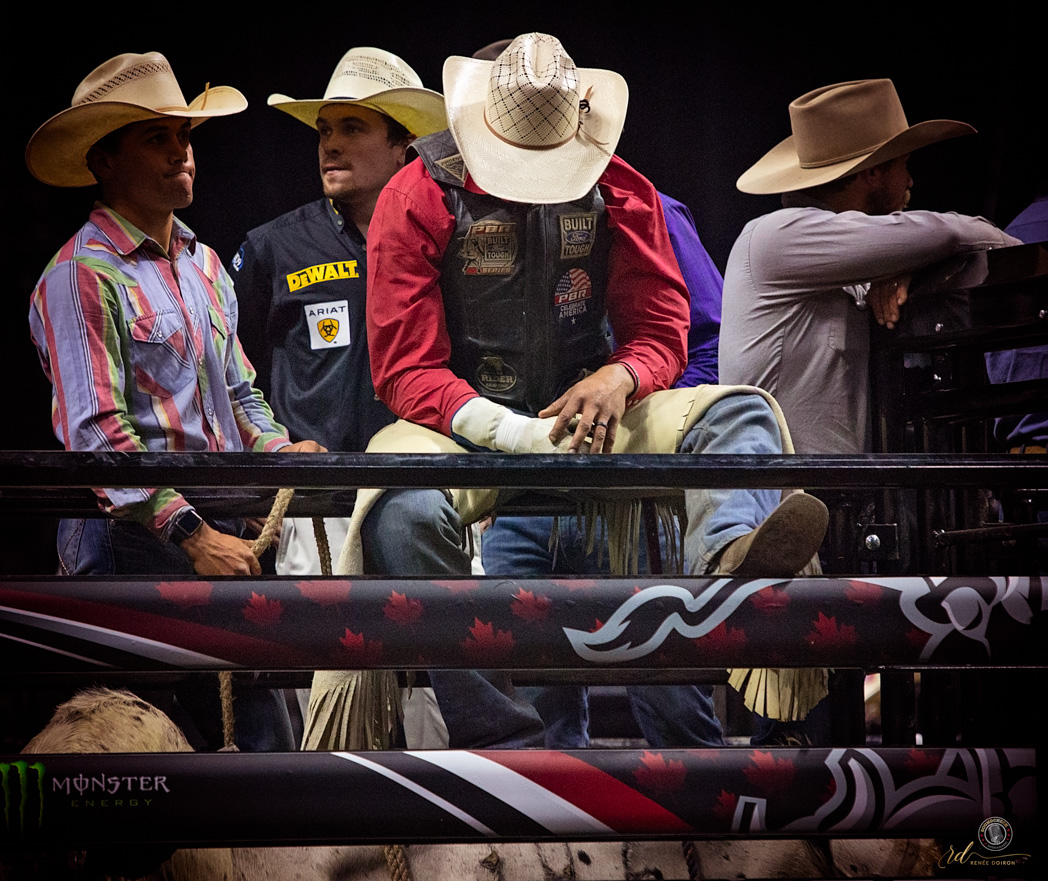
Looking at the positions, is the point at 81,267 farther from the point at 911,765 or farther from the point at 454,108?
the point at 911,765

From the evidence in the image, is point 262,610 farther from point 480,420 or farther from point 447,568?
point 480,420

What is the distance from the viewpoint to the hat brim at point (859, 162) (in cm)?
235

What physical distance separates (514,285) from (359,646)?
0.84 m

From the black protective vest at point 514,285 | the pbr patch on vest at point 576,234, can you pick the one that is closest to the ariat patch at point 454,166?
the black protective vest at point 514,285

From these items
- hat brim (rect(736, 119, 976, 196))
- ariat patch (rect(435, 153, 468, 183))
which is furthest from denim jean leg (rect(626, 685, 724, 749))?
hat brim (rect(736, 119, 976, 196))

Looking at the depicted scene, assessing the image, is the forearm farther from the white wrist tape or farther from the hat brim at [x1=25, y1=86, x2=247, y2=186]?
the hat brim at [x1=25, y1=86, x2=247, y2=186]

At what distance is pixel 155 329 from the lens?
6.76ft

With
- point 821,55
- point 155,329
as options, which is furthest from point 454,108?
point 821,55

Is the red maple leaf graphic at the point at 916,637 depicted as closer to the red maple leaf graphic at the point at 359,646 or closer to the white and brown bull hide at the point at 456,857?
the white and brown bull hide at the point at 456,857

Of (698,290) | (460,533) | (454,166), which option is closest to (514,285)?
(454,166)

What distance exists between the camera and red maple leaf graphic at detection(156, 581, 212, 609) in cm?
126

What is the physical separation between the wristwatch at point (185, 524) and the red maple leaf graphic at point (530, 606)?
781 mm

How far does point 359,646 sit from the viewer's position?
1.26 m

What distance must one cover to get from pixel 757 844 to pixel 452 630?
2.60 feet
